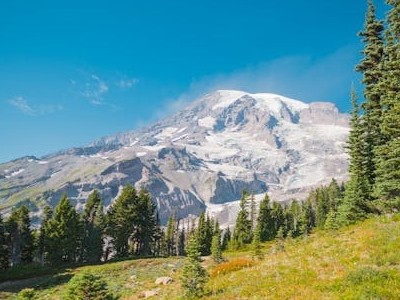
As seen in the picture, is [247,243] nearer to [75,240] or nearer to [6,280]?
[75,240]

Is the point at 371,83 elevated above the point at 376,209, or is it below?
above

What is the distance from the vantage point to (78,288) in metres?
18.2

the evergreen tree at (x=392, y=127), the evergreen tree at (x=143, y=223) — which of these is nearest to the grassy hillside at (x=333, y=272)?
the evergreen tree at (x=392, y=127)

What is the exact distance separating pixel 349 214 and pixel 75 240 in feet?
216

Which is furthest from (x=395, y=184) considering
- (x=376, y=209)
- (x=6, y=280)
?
(x=6, y=280)

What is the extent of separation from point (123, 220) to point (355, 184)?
214ft

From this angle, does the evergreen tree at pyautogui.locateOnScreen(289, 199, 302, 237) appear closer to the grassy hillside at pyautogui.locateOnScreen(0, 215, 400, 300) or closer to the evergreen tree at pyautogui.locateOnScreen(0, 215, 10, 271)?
the evergreen tree at pyautogui.locateOnScreen(0, 215, 10, 271)

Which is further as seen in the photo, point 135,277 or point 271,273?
point 135,277

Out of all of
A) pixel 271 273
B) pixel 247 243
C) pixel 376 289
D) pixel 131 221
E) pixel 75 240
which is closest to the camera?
pixel 376 289

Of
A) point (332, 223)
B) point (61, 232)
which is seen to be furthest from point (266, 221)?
point (332, 223)

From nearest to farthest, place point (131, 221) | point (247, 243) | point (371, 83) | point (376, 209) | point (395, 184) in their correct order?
point (395, 184) < point (376, 209) < point (371, 83) < point (131, 221) < point (247, 243)

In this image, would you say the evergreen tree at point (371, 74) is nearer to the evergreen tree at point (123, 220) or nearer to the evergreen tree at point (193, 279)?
the evergreen tree at point (193, 279)

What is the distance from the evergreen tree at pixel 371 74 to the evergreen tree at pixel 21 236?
242ft

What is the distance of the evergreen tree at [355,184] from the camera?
3800 centimetres
